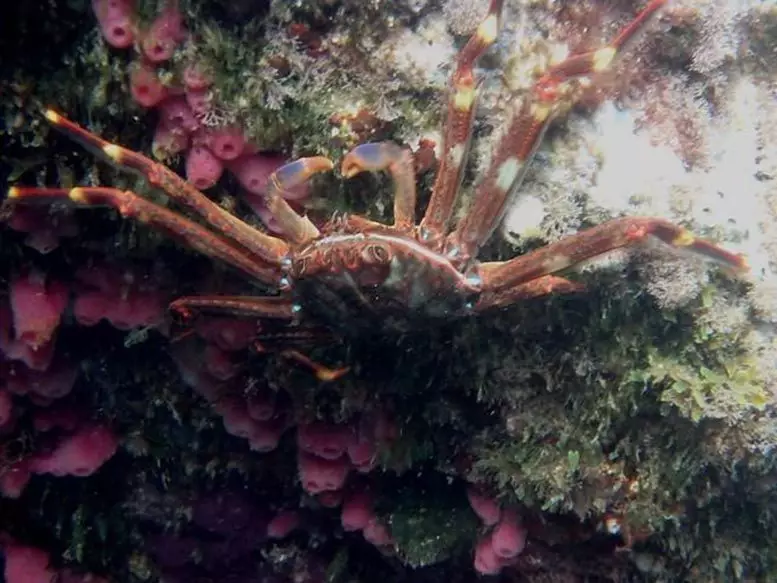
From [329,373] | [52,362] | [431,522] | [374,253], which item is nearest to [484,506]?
[431,522]

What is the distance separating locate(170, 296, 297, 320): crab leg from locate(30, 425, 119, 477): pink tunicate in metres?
1.46

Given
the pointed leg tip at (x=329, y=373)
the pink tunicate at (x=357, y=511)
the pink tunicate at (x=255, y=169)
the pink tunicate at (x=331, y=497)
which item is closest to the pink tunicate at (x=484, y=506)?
the pink tunicate at (x=357, y=511)

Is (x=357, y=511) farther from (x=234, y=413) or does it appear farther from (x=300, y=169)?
(x=300, y=169)

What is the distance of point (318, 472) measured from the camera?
155 inches

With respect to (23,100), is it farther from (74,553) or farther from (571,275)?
(74,553)

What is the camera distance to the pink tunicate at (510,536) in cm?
378

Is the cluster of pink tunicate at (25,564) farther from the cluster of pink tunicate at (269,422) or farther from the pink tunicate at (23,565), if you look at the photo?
the cluster of pink tunicate at (269,422)

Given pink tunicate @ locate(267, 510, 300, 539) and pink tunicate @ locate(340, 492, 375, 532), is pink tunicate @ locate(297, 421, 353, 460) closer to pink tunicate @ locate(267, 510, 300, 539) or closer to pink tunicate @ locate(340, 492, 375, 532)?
pink tunicate @ locate(340, 492, 375, 532)

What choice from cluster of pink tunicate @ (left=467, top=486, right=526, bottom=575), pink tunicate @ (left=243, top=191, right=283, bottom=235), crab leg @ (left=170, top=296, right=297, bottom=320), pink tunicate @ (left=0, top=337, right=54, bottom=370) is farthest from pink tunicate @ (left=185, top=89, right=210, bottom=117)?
cluster of pink tunicate @ (left=467, top=486, right=526, bottom=575)

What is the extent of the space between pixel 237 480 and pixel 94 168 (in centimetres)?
232

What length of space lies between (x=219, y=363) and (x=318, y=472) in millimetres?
882

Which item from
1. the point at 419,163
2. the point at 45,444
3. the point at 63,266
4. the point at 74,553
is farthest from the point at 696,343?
the point at 74,553

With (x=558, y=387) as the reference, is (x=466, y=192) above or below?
above

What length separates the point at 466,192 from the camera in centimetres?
289
